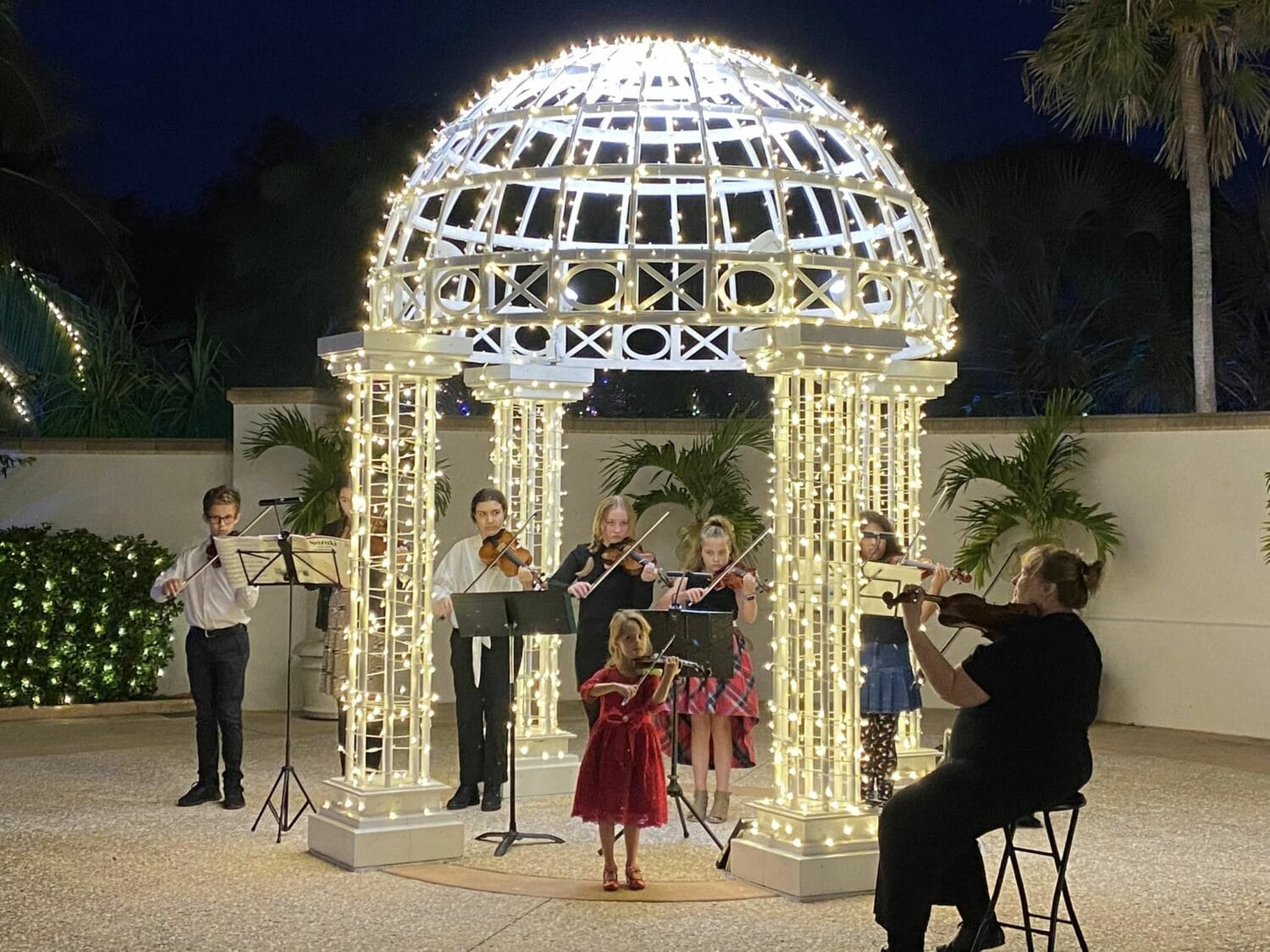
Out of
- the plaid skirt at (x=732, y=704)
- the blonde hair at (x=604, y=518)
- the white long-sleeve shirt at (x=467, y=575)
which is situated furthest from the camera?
the white long-sleeve shirt at (x=467, y=575)

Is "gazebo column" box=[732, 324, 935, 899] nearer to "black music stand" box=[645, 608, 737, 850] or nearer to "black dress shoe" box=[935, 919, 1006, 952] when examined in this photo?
"black music stand" box=[645, 608, 737, 850]

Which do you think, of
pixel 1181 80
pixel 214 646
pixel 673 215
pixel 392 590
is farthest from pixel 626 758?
pixel 1181 80

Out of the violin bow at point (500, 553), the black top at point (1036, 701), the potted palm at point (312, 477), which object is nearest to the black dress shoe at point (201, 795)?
the violin bow at point (500, 553)

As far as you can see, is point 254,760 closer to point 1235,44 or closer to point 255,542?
point 255,542

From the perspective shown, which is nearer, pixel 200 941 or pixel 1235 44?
pixel 200 941

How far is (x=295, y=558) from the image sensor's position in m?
7.39

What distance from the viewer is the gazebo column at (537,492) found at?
8.71 meters

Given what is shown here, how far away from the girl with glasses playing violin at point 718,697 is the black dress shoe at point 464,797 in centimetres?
110

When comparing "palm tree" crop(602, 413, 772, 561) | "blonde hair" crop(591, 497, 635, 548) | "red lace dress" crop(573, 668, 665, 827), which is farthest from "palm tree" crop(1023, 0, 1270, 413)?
"red lace dress" crop(573, 668, 665, 827)

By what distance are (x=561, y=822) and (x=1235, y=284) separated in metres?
13.7

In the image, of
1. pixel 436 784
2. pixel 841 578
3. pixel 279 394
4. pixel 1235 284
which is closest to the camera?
pixel 841 578

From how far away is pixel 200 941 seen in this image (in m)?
5.61

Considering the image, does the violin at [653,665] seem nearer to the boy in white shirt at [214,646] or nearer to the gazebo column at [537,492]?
the gazebo column at [537,492]

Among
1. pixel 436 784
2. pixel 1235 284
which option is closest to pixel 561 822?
pixel 436 784
